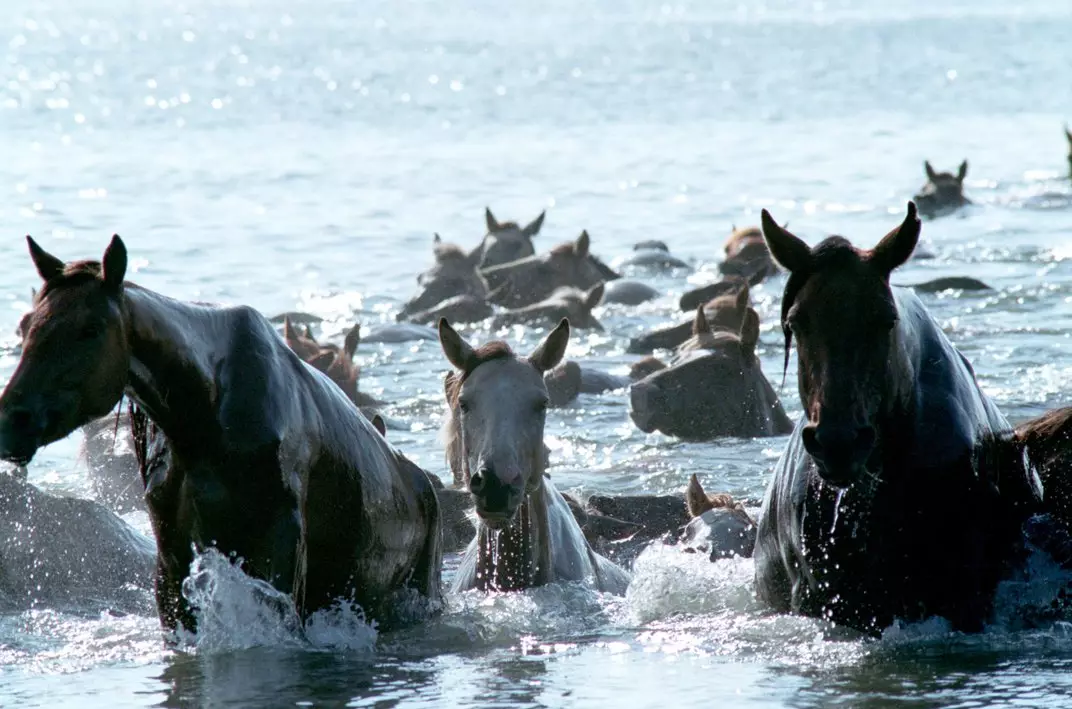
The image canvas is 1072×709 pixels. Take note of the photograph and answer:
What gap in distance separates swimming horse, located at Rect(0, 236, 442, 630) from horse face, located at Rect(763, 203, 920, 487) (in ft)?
5.85

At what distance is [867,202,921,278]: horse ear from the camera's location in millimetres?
6309

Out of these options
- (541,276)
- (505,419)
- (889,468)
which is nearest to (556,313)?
(541,276)

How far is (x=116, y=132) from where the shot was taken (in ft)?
158

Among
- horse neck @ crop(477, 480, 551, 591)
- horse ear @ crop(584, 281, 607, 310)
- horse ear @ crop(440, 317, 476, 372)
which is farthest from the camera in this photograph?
horse ear @ crop(584, 281, 607, 310)

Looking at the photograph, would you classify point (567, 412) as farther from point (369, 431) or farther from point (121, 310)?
point (121, 310)

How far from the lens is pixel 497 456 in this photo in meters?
7.59

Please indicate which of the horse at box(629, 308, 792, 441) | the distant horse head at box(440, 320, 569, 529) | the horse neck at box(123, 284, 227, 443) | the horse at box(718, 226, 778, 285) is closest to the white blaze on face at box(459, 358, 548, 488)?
the distant horse head at box(440, 320, 569, 529)

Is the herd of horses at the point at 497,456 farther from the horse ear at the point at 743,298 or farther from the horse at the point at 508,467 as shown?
the horse ear at the point at 743,298

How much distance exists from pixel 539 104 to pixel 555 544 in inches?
1864

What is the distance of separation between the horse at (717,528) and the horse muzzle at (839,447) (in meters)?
3.28

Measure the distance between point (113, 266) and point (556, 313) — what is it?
14593 mm

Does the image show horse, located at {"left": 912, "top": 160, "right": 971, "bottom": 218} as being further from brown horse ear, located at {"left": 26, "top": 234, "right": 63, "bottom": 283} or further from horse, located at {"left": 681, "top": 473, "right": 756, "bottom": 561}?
brown horse ear, located at {"left": 26, "top": 234, "right": 63, "bottom": 283}

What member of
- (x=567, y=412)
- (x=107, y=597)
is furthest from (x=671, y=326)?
(x=107, y=597)

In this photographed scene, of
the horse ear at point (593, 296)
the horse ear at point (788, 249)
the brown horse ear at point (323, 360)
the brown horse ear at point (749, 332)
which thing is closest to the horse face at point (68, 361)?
the horse ear at point (788, 249)
